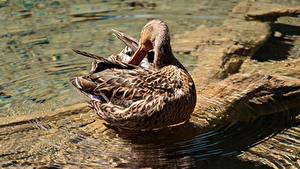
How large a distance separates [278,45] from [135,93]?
10.1 feet

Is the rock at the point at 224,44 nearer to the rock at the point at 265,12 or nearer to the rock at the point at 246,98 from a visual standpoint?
the rock at the point at 265,12

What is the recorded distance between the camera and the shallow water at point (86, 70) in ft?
17.0

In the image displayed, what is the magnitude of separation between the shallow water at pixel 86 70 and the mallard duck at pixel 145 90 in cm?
18

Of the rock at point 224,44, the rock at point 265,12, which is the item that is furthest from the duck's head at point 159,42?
the rock at point 265,12

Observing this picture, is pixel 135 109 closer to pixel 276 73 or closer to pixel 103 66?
pixel 103 66

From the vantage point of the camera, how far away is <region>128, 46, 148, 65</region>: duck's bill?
6.08 m

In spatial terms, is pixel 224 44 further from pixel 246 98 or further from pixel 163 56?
pixel 163 56

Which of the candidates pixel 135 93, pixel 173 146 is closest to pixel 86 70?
pixel 135 93

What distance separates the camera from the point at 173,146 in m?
5.31

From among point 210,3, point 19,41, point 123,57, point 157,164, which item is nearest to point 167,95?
point 157,164

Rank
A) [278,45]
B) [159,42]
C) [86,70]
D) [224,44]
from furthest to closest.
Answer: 1. [278,45]
2. [224,44]
3. [86,70]
4. [159,42]

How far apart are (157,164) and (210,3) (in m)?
5.43

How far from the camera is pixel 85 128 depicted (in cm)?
564

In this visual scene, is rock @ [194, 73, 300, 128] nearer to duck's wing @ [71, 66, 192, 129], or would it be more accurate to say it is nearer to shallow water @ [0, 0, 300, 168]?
shallow water @ [0, 0, 300, 168]
